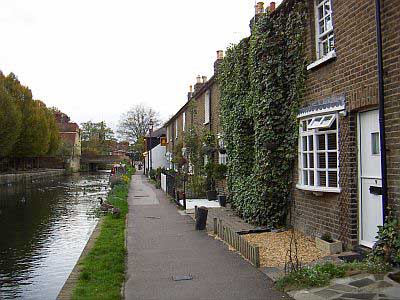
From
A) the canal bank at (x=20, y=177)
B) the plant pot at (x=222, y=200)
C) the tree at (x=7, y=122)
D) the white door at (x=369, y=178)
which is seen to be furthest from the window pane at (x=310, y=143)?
the tree at (x=7, y=122)

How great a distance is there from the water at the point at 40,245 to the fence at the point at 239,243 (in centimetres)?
340

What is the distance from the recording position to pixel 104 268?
8.38 metres

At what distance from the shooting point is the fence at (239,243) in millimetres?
8047

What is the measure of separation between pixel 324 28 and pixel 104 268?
6568 millimetres

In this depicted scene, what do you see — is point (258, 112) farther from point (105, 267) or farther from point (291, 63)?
point (105, 267)

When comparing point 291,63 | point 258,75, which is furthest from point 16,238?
point 291,63

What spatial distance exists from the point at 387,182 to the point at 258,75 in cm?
574

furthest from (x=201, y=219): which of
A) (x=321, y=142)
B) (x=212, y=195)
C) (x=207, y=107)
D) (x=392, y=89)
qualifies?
(x=207, y=107)

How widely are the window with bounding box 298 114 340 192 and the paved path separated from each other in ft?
7.76

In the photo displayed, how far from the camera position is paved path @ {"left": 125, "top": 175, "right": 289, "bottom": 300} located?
6539 millimetres

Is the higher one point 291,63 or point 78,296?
point 291,63

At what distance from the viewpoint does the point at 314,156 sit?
32.3 ft

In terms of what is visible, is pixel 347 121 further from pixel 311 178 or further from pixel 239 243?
pixel 239 243

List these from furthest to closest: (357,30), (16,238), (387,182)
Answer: (16,238) → (357,30) → (387,182)
